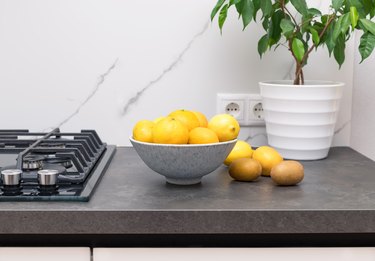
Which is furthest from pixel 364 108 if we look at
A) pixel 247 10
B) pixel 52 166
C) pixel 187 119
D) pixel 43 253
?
pixel 43 253

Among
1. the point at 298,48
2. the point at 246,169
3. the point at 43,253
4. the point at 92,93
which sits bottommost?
the point at 43,253

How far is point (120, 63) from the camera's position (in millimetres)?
1490

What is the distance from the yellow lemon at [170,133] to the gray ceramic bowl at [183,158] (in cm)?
2

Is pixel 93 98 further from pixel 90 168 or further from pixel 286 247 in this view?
pixel 286 247

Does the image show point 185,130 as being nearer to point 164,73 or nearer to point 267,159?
point 267,159

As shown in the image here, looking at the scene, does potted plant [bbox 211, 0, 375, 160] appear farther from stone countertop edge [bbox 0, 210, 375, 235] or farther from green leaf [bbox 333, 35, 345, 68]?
stone countertop edge [bbox 0, 210, 375, 235]

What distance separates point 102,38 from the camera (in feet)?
4.86

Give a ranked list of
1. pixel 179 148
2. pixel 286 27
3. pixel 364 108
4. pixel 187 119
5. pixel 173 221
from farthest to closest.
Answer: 1. pixel 364 108
2. pixel 286 27
3. pixel 187 119
4. pixel 179 148
5. pixel 173 221

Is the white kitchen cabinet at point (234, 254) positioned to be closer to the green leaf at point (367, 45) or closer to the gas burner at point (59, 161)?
the gas burner at point (59, 161)

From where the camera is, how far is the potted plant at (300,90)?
4.07 feet

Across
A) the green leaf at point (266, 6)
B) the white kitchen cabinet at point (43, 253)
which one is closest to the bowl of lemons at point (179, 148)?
the white kitchen cabinet at point (43, 253)

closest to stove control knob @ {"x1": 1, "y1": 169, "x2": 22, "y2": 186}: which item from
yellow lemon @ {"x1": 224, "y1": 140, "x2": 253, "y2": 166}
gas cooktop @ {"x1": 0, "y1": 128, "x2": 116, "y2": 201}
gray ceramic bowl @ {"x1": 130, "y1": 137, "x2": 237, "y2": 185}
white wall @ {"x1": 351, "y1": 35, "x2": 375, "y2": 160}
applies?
gas cooktop @ {"x1": 0, "y1": 128, "x2": 116, "y2": 201}

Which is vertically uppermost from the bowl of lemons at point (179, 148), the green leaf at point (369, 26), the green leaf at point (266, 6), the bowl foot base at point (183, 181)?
the green leaf at point (266, 6)

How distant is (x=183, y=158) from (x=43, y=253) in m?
0.29
